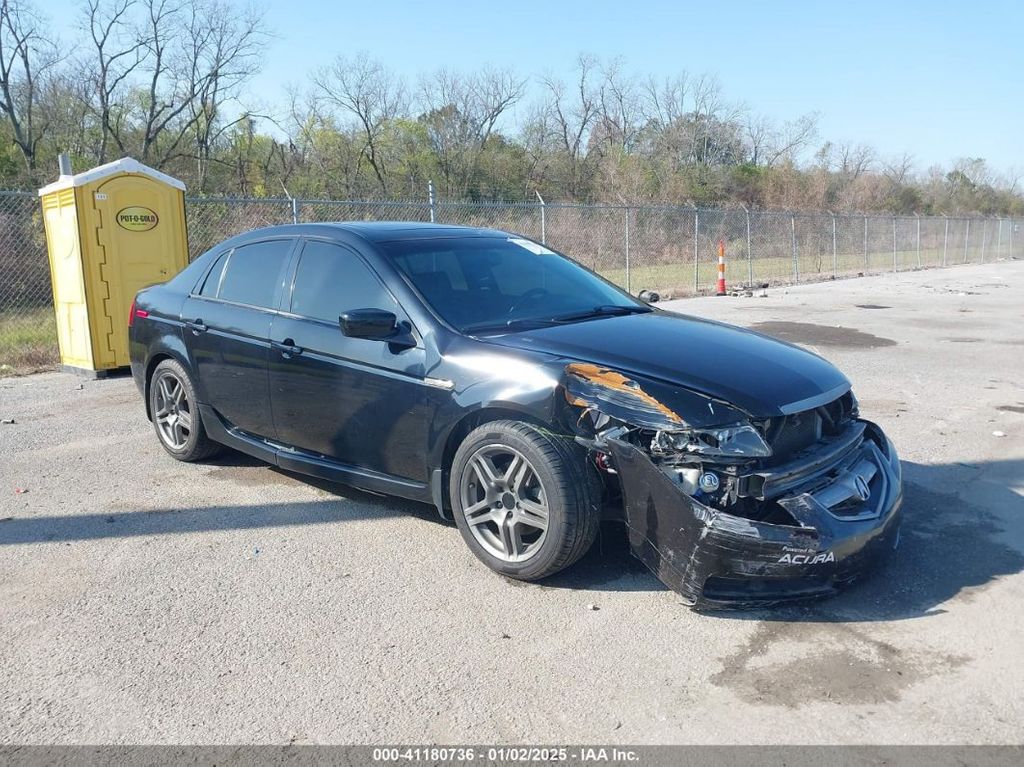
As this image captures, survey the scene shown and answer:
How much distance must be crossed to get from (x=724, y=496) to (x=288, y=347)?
2566 millimetres

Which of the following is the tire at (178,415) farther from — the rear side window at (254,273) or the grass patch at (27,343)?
the grass patch at (27,343)

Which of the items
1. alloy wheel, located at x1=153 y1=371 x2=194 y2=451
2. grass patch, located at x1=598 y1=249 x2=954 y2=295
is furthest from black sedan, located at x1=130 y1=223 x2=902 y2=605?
grass patch, located at x1=598 y1=249 x2=954 y2=295

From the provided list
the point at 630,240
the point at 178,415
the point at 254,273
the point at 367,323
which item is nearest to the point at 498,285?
the point at 367,323

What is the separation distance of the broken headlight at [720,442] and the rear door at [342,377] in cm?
123

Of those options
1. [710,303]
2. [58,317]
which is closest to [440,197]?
[710,303]

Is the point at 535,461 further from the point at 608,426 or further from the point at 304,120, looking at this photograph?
the point at 304,120

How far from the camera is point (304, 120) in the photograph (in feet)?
137

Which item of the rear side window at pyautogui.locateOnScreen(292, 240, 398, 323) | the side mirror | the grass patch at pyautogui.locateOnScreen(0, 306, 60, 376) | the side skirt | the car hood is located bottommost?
the side skirt

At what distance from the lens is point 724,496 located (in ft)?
10.6

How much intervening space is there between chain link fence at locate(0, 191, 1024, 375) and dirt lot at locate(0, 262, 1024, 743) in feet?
21.1

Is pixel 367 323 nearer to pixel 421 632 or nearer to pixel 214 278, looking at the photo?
pixel 421 632

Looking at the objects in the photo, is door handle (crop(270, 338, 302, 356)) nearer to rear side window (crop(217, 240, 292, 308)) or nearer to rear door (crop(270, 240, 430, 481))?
rear door (crop(270, 240, 430, 481))

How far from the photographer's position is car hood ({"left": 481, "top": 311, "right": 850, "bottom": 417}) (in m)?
3.46

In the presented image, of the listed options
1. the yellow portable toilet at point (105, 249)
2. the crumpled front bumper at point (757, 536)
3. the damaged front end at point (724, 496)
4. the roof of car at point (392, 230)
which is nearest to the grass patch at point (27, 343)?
the yellow portable toilet at point (105, 249)
